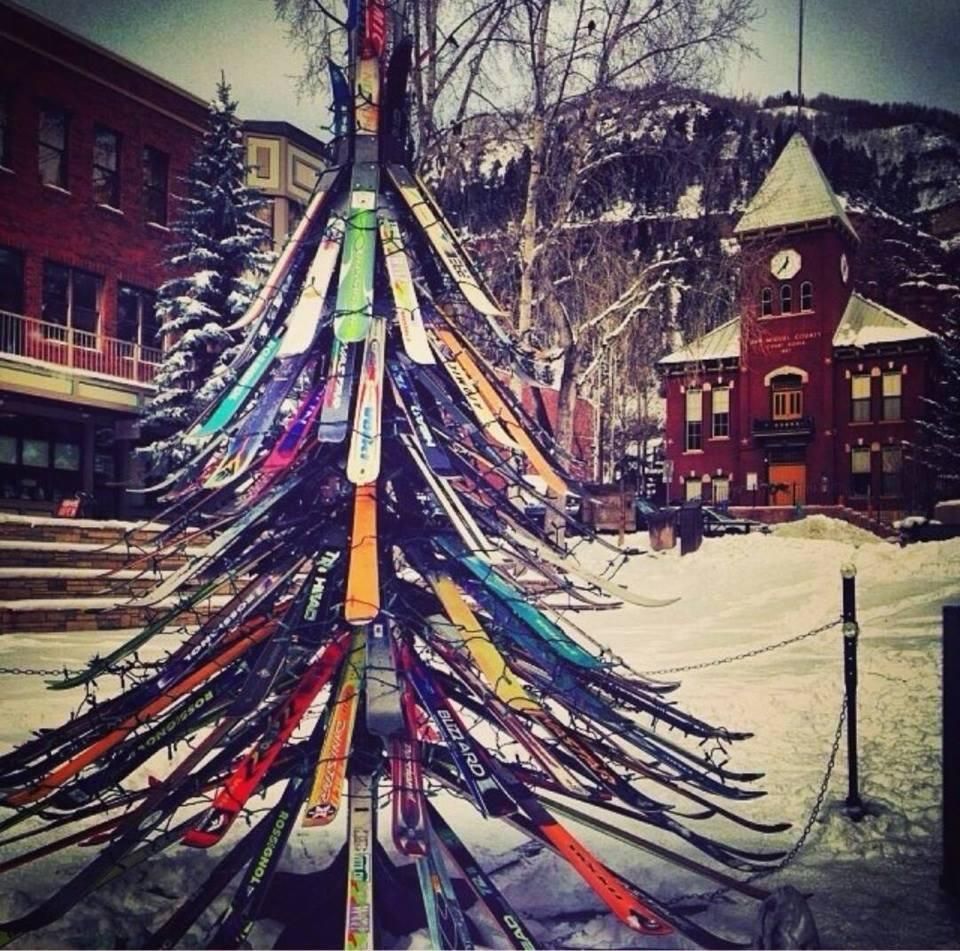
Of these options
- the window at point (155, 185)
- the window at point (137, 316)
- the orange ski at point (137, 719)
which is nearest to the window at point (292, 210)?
the window at point (155, 185)

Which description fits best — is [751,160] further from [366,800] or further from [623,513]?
[366,800]

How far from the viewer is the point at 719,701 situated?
2.79 metres

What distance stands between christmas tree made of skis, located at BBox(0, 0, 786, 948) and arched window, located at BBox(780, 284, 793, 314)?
4.18 feet

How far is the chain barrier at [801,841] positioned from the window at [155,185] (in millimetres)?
2673

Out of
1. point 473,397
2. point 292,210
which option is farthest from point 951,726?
point 292,210

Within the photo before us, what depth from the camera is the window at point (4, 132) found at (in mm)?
2760

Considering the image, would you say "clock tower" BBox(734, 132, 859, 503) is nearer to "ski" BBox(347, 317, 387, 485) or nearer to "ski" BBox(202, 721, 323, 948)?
"ski" BBox(347, 317, 387, 485)

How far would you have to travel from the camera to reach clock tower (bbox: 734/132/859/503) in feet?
9.79

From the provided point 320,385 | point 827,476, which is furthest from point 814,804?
point 320,385

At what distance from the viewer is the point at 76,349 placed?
2953 mm

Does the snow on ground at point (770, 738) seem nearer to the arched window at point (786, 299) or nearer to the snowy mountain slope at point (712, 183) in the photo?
the arched window at point (786, 299)

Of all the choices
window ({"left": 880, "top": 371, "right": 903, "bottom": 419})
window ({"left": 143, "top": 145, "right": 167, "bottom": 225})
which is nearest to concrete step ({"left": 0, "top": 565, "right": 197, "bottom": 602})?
window ({"left": 143, "top": 145, "right": 167, "bottom": 225})

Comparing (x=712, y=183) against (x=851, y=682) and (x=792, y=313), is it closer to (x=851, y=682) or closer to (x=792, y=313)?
(x=792, y=313)

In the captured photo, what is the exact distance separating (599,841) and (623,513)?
104 cm
